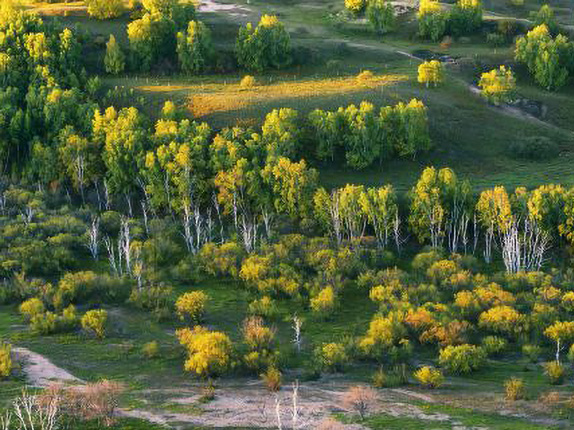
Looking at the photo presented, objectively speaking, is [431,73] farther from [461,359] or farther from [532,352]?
[461,359]

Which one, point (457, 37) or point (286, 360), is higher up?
point (457, 37)

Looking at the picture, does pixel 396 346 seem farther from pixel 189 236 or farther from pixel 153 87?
pixel 153 87

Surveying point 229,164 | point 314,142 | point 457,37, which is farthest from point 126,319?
point 457,37

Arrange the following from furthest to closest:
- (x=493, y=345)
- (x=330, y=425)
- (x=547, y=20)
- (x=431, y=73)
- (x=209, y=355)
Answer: (x=547, y=20)
(x=431, y=73)
(x=493, y=345)
(x=209, y=355)
(x=330, y=425)

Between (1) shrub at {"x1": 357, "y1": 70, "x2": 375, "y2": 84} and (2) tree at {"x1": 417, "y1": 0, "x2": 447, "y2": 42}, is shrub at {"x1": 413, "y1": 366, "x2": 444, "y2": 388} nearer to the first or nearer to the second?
(1) shrub at {"x1": 357, "y1": 70, "x2": 375, "y2": 84}

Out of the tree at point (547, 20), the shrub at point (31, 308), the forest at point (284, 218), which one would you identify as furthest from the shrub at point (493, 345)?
the tree at point (547, 20)

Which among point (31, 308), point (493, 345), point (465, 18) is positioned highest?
point (465, 18)

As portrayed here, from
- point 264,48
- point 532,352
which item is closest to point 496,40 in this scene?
point 264,48
